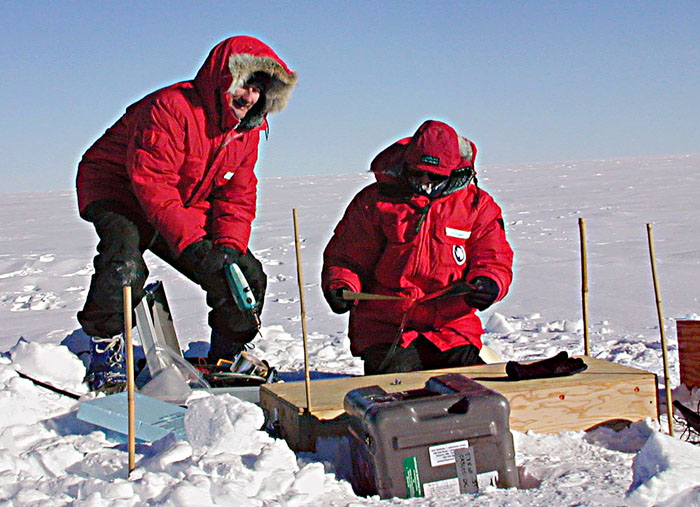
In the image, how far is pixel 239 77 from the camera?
11.4ft

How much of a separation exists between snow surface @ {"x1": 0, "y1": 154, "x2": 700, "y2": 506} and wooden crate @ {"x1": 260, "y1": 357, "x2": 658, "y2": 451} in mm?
57

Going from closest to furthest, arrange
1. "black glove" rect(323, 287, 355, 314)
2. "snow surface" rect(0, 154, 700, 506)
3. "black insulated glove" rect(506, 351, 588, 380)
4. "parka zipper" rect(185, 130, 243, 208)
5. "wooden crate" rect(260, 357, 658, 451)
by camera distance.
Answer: "snow surface" rect(0, 154, 700, 506) → "wooden crate" rect(260, 357, 658, 451) → "black insulated glove" rect(506, 351, 588, 380) → "black glove" rect(323, 287, 355, 314) → "parka zipper" rect(185, 130, 243, 208)

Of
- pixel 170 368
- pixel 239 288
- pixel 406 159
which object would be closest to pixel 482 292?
pixel 406 159

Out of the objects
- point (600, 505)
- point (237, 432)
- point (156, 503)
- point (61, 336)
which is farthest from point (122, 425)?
point (61, 336)

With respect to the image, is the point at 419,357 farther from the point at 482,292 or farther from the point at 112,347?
the point at 112,347

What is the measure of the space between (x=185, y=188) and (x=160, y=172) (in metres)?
0.21

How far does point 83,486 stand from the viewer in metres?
2.06

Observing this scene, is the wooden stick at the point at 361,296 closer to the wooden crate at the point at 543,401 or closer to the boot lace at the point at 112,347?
the wooden crate at the point at 543,401

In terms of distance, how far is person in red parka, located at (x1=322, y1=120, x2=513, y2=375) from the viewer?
3.32 meters

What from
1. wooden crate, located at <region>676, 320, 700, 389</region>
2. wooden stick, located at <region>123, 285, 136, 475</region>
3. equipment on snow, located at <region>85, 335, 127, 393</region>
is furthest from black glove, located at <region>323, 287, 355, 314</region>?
wooden crate, located at <region>676, 320, 700, 389</region>

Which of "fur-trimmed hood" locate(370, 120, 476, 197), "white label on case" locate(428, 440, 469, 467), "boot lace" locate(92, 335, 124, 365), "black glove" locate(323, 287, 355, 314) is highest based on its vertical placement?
"fur-trimmed hood" locate(370, 120, 476, 197)

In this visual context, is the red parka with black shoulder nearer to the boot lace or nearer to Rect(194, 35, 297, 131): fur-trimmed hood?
Rect(194, 35, 297, 131): fur-trimmed hood

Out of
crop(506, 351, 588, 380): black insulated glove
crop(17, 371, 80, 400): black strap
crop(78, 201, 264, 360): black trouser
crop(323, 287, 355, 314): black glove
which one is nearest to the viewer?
crop(506, 351, 588, 380): black insulated glove

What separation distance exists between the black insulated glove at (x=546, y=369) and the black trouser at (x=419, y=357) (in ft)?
1.50
